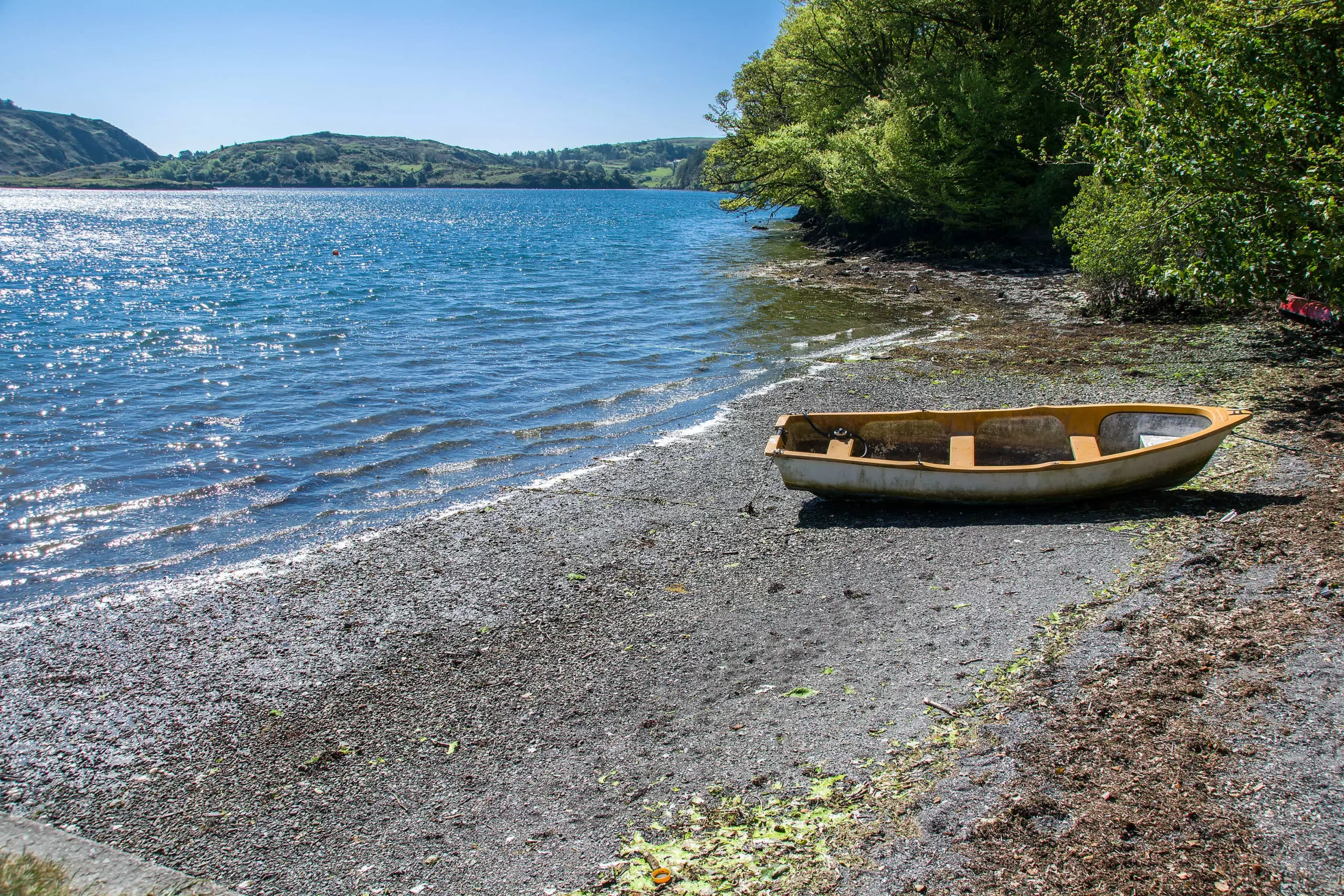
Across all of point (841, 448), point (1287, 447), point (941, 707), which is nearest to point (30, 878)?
point (941, 707)

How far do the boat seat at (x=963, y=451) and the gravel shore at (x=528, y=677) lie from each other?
2.25 feet

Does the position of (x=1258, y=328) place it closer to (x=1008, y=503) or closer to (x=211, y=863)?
(x=1008, y=503)

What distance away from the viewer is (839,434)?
12.0m

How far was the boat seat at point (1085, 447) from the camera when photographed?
428 inches

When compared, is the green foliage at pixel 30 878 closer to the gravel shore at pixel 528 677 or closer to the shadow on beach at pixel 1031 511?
the gravel shore at pixel 528 677

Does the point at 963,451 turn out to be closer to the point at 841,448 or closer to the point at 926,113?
the point at 841,448

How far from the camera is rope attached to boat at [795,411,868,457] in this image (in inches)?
472

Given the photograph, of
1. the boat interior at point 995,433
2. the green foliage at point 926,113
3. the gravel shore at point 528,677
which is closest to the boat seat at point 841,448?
the boat interior at point 995,433

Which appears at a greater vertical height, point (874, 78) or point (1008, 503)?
point (874, 78)

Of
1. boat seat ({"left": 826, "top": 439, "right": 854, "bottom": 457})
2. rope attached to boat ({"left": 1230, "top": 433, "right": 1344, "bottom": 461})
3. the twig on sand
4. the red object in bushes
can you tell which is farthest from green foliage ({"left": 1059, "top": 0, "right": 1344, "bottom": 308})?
the twig on sand

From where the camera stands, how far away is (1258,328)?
18.7 m

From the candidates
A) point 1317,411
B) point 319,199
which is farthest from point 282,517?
Answer: point 319,199

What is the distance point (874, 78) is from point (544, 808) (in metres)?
44.2

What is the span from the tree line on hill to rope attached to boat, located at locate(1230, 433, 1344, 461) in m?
2.24
